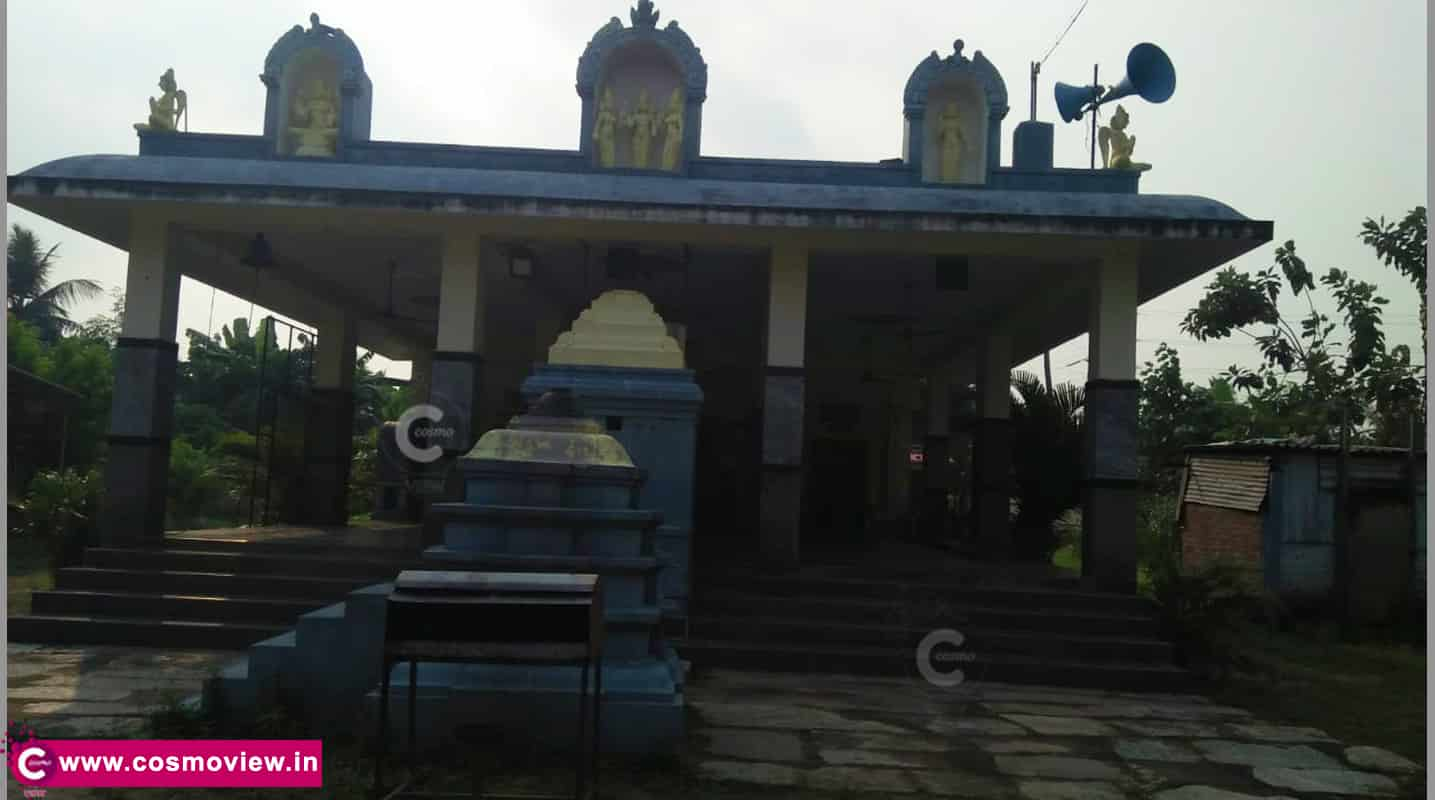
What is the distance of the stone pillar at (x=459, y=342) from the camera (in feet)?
32.2

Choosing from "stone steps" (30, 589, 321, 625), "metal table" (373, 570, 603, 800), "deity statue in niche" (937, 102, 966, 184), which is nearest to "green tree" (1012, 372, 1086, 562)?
"deity statue in niche" (937, 102, 966, 184)

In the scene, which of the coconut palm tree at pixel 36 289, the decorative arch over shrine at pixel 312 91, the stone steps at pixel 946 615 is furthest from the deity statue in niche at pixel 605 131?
the coconut palm tree at pixel 36 289

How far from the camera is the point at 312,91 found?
1131cm

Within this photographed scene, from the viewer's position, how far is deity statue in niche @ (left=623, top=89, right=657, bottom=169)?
438 inches

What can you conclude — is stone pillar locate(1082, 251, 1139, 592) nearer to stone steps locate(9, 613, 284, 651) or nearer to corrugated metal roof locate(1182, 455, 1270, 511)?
corrugated metal roof locate(1182, 455, 1270, 511)

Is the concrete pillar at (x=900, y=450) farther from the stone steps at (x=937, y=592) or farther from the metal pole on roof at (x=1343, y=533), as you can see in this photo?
the stone steps at (x=937, y=592)

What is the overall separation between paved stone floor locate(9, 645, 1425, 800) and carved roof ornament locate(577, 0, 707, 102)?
607 centimetres

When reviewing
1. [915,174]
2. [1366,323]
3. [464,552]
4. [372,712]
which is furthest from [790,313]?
[1366,323]

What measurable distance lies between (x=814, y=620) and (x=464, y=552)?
418 centimetres

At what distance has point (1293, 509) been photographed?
11594 millimetres

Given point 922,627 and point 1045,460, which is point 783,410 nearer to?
point 922,627

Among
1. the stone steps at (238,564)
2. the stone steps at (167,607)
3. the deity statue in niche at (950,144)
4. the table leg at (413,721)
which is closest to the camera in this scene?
the table leg at (413,721)

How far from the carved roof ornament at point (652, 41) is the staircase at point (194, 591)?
5.30 metres

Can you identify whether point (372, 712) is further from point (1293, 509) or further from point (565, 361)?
point (1293, 509)
